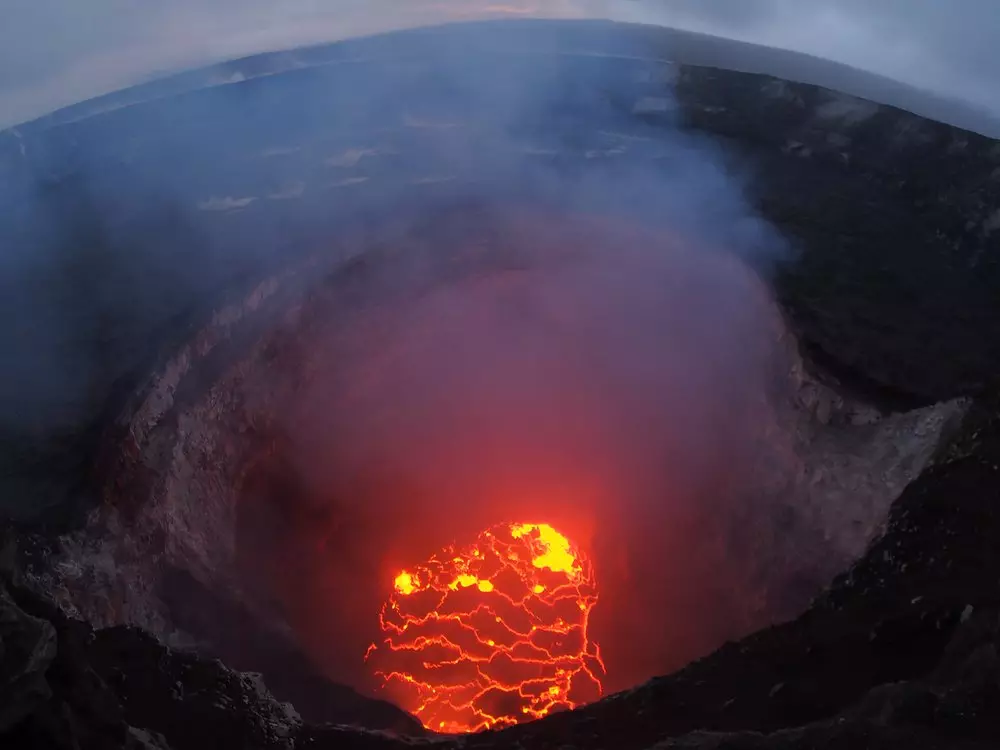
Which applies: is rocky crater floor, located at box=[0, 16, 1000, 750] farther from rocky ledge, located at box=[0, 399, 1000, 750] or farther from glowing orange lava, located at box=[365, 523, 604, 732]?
glowing orange lava, located at box=[365, 523, 604, 732]

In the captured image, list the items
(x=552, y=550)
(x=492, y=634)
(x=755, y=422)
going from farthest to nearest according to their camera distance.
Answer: (x=552, y=550) < (x=492, y=634) < (x=755, y=422)

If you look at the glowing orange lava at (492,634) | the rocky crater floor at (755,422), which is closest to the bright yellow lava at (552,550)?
the glowing orange lava at (492,634)

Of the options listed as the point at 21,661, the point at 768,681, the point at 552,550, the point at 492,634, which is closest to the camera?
the point at 21,661

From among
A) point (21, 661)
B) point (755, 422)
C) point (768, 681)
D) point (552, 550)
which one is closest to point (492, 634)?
point (552, 550)

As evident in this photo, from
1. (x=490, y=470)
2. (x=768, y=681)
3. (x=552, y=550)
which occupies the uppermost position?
(x=490, y=470)

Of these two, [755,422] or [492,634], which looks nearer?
[755,422]

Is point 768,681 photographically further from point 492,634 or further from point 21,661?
point 492,634

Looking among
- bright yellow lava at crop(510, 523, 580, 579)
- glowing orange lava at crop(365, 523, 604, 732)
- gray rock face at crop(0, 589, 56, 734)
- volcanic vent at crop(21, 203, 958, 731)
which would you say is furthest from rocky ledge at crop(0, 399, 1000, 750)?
bright yellow lava at crop(510, 523, 580, 579)
